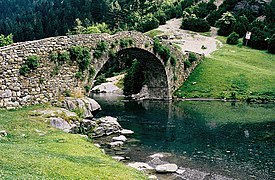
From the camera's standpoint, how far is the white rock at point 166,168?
69.4ft

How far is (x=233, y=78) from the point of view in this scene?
58.7m

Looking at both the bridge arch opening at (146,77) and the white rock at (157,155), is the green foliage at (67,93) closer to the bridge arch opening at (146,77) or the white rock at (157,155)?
the white rock at (157,155)

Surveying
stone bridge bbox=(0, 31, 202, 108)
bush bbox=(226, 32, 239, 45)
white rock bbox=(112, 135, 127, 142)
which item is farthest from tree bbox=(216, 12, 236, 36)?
white rock bbox=(112, 135, 127, 142)

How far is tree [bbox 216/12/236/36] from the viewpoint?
95.3 metres

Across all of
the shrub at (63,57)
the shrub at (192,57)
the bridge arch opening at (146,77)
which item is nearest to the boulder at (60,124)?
the shrub at (63,57)

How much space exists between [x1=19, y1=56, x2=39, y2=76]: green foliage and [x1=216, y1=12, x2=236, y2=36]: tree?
237 ft

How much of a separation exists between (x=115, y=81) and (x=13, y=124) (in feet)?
197

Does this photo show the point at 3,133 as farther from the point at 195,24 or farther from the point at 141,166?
the point at 195,24

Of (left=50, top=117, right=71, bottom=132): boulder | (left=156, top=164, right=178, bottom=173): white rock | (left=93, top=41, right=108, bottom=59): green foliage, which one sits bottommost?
(left=156, top=164, right=178, bottom=173): white rock

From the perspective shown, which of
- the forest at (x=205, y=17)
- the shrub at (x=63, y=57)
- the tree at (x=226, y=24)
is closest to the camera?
the shrub at (x=63, y=57)

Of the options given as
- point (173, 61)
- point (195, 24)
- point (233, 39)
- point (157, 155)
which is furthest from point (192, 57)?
point (157, 155)

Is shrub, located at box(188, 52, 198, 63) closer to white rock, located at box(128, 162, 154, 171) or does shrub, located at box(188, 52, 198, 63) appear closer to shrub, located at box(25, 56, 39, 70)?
shrub, located at box(25, 56, 39, 70)

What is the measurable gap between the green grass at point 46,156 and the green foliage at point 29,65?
211 inches

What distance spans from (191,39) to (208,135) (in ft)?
190
